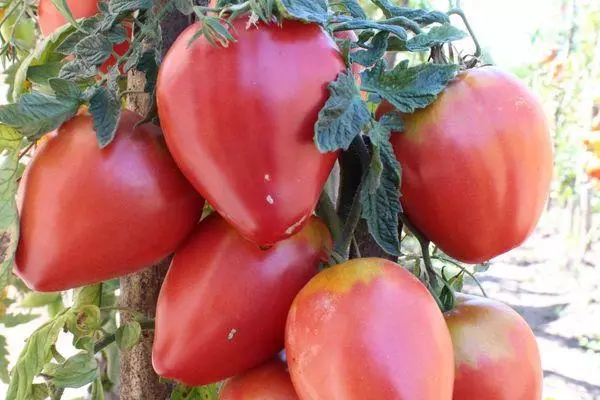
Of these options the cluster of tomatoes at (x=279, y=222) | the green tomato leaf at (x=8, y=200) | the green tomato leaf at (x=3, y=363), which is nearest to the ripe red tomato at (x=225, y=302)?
the cluster of tomatoes at (x=279, y=222)

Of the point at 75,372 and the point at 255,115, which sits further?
the point at 75,372

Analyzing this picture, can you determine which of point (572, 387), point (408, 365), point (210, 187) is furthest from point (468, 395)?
point (572, 387)

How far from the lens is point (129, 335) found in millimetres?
522

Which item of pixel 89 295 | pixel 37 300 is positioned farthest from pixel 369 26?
pixel 37 300

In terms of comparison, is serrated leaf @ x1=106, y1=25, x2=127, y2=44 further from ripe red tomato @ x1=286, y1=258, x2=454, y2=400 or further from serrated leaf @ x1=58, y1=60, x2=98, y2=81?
ripe red tomato @ x1=286, y1=258, x2=454, y2=400

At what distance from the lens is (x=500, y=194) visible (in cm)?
46

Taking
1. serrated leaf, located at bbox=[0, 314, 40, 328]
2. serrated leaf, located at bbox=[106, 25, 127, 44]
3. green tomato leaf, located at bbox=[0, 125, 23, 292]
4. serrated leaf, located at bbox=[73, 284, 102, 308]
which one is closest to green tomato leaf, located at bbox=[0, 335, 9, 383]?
serrated leaf, located at bbox=[0, 314, 40, 328]

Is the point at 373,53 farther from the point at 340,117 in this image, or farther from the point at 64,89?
the point at 64,89

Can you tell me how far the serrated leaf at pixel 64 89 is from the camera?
0.44 meters

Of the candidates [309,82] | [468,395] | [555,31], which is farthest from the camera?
[555,31]

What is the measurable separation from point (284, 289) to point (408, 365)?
11 centimetres

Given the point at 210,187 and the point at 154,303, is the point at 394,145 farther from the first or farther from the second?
the point at 154,303

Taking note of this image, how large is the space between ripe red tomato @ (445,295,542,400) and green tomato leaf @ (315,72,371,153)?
19 cm

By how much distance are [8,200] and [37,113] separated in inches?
2.5
